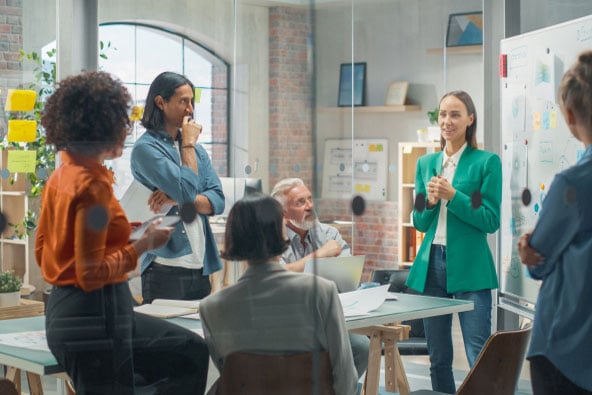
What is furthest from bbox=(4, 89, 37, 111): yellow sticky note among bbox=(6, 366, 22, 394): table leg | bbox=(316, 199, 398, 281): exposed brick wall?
bbox=(316, 199, 398, 281): exposed brick wall

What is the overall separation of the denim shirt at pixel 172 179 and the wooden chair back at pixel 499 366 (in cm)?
111

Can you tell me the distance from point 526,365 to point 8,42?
6.77 ft

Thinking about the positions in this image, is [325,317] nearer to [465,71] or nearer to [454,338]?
[454,338]

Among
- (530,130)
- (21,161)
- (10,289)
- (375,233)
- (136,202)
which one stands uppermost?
(530,130)

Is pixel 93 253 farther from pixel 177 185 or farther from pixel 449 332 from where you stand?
pixel 449 332

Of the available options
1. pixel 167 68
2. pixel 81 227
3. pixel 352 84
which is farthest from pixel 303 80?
pixel 81 227

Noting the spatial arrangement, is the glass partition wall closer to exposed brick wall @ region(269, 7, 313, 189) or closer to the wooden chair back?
exposed brick wall @ region(269, 7, 313, 189)

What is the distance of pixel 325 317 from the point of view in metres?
3.05

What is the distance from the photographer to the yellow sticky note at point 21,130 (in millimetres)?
2824

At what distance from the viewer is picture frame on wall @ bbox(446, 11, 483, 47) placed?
373 centimetres

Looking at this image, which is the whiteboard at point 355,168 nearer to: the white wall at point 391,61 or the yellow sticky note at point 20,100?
the white wall at point 391,61

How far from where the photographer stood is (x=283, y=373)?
10.0 feet

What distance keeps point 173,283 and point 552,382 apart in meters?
1.22

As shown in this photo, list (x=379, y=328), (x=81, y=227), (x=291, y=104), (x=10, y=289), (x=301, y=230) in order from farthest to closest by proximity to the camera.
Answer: (x=379, y=328) < (x=291, y=104) < (x=301, y=230) < (x=10, y=289) < (x=81, y=227)
